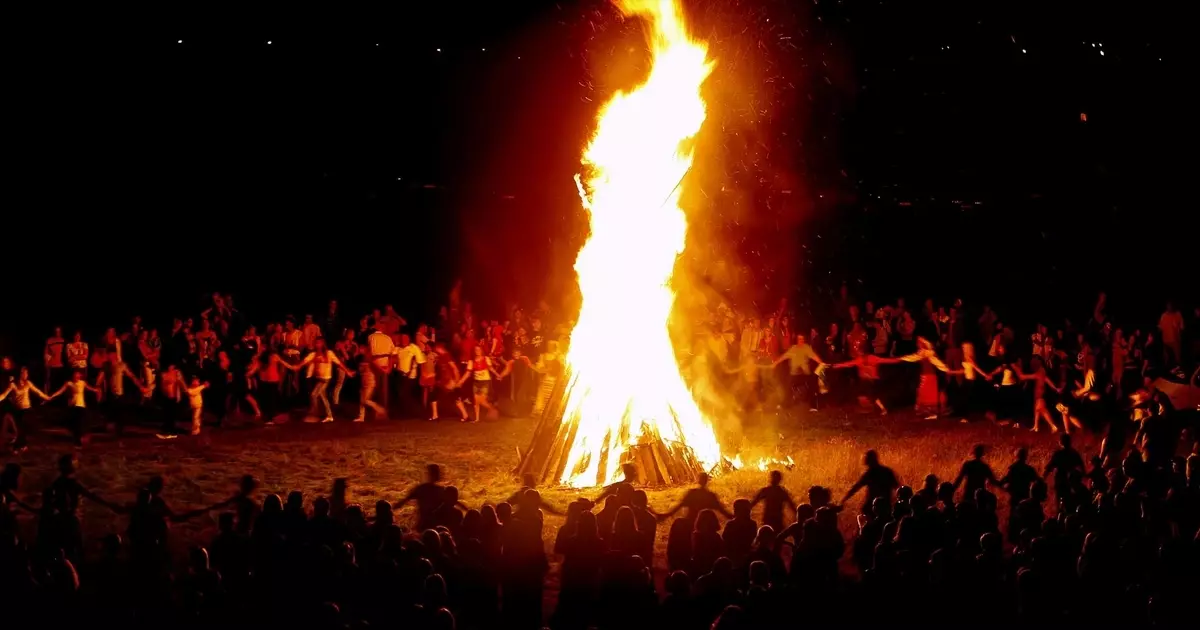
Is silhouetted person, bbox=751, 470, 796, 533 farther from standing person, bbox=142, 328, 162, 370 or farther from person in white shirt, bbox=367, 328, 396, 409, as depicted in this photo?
standing person, bbox=142, 328, 162, 370

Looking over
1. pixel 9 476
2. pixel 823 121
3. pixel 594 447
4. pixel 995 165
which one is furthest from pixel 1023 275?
pixel 9 476

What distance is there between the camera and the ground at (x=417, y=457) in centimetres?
1294

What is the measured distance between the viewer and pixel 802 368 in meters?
20.1

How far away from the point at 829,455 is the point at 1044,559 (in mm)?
7273

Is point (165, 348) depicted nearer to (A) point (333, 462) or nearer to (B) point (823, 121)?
(A) point (333, 462)

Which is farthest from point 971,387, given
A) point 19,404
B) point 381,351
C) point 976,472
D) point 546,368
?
point 19,404

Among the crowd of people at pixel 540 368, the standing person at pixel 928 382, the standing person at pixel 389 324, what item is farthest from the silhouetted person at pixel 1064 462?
the standing person at pixel 389 324

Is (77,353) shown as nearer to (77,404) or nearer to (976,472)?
(77,404)

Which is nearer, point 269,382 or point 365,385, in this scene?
point 269,382

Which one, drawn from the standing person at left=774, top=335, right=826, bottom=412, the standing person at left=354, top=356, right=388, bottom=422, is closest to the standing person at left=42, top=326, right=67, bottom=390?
the standing person at left=354, top=356, right=388, bottom=422

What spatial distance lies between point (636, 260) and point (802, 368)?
7267 millimetres

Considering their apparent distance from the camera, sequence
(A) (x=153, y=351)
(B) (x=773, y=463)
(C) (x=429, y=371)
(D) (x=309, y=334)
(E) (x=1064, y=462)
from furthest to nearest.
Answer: (D) (x=309, y=334) < (C) (x=429, y=371) < (A) (x=153, y=351) < (B) (x=773, y=463) < (E) (x=1064, y=462)

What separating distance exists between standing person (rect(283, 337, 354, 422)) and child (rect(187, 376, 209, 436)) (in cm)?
180

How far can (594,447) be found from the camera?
13.5m
